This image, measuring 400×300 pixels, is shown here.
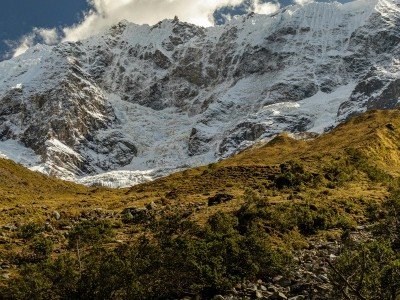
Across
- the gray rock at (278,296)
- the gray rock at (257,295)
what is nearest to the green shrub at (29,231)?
the gray rock at (257,295)

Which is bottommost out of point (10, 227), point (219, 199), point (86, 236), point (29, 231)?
point (86, 236)

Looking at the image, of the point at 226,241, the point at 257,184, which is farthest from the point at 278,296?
the point at 257,184

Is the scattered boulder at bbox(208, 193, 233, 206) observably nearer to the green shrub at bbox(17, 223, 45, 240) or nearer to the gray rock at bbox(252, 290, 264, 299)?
the green shrub at bbox(17, 223, 45, 240)

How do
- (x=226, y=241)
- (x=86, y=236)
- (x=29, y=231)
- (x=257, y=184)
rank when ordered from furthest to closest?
1. (x=257, y=184)
2. (x=29, y=231)
3. (x=86, y=236)
4. (x=226, y=241)

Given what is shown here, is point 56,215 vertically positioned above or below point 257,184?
below

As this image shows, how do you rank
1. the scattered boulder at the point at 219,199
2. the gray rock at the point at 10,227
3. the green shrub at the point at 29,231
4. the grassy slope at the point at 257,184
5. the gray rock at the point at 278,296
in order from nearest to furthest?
the gray rock at the point at 278,296 → the green shrub at the point at 29,231 → the gray rock at the point at 10,227 → the scattered boulder at the point at 219,199 → the grassy slope at the point at 257,184

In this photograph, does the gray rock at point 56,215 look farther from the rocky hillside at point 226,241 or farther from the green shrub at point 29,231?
the green shrub at point 29,231

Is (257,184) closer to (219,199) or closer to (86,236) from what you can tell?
(219,199)

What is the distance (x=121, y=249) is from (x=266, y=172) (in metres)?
27.2

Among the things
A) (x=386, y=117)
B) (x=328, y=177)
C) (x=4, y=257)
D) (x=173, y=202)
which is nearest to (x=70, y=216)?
(x=173, y=202)

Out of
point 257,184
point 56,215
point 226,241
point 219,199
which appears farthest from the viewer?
point 257,184

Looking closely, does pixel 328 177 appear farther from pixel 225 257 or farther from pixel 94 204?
pixel 225 257

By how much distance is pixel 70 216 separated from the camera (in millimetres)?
39625

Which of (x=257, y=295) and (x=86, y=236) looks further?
(x=86, y=236)
